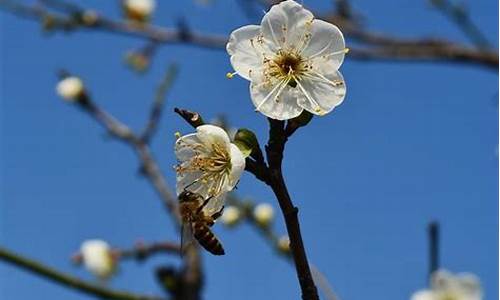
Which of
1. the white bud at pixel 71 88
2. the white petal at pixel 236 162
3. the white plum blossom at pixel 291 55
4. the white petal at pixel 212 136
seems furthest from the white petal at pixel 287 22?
the white bud at pixel 71 88

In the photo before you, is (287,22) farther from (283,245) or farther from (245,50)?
(283,245)

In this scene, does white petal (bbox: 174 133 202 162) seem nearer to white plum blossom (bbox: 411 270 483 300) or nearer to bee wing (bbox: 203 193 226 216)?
bee wing (bbox: 203 193 226 216)

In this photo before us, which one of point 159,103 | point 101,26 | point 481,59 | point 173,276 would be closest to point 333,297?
point 173,276

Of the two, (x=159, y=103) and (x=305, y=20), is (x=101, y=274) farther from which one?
(x=305, y=20)

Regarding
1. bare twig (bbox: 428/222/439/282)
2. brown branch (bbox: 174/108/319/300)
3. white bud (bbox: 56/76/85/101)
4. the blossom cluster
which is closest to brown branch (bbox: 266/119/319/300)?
brown branch (bbox: 174/108/319/300)

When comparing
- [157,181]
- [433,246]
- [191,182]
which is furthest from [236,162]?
[157,181]

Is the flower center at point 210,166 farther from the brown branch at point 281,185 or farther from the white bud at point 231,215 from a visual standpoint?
the white bud at point 231,215
